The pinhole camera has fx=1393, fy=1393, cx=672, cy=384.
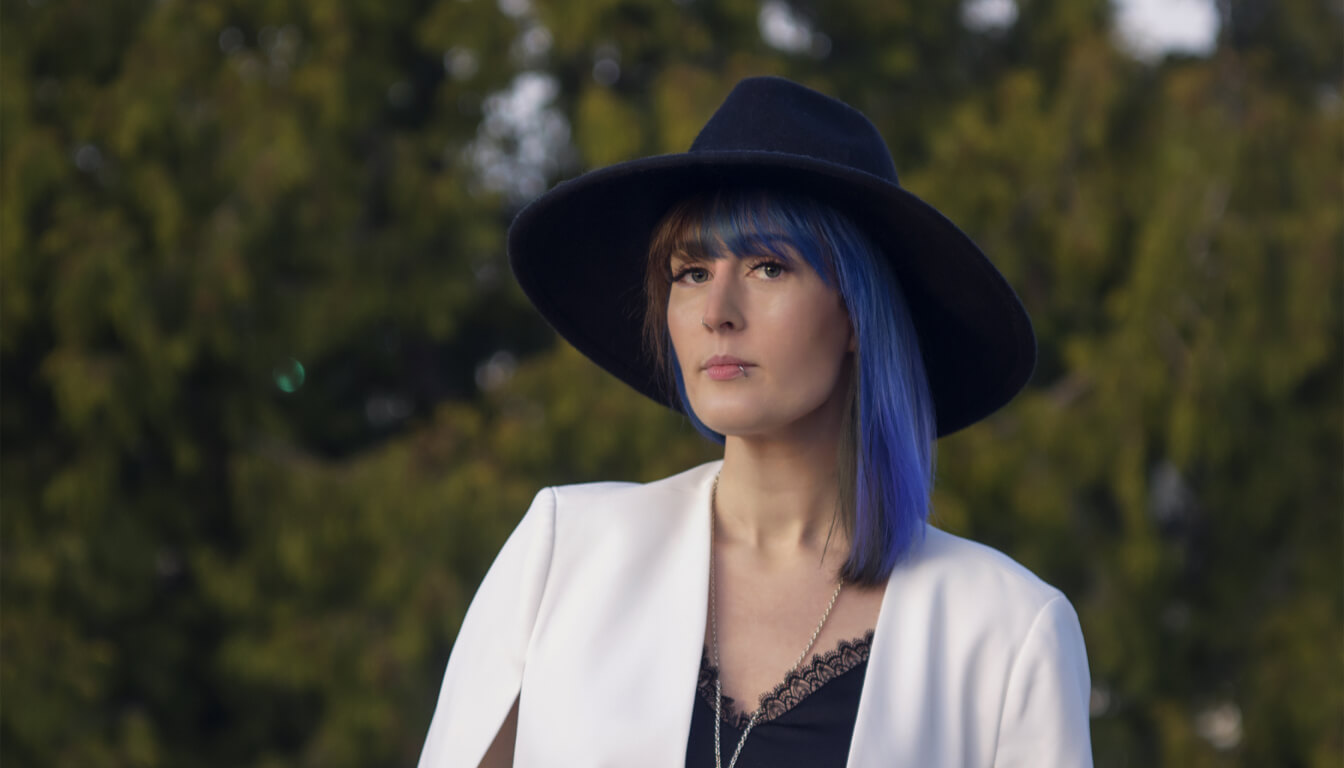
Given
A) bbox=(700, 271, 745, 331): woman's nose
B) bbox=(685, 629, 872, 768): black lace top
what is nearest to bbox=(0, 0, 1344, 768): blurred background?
bbox=(685, 629, 872, 768): black lace top

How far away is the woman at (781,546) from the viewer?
167 cm

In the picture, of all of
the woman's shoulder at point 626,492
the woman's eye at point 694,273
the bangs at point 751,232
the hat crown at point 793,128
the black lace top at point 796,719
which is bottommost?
the black lace top at point 796,719

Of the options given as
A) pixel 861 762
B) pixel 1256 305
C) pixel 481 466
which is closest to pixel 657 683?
pixel 861 762

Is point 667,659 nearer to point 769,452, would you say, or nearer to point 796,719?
point 796,719

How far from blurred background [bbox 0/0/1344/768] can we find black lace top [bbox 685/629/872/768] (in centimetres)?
304

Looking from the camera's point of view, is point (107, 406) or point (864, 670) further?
point (107, 406)

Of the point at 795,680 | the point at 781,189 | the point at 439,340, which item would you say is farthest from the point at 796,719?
the point at 439,340

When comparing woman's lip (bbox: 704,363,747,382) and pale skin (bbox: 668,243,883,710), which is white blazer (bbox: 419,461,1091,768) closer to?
pale skin (bbox: 668,243,883,710)

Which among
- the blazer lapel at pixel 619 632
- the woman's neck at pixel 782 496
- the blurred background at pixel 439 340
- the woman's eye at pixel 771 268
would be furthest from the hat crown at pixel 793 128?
the blurred background at pixel 439 340

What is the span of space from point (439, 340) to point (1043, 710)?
442 centimetres

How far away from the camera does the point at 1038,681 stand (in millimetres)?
1693

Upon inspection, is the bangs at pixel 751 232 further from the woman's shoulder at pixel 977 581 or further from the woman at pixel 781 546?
the woman's shoulder at pixel 977 581

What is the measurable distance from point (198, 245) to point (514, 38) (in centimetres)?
153

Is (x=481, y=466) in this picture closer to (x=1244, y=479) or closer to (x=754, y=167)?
(x=1244, y=479)
